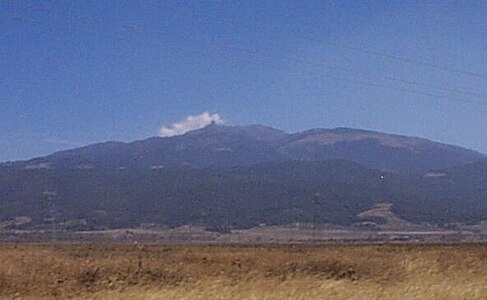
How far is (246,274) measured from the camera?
41.1 meters

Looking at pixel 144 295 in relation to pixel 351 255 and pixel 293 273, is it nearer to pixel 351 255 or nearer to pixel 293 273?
pixel 293 273

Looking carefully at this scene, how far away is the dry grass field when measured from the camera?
29328 millimetres

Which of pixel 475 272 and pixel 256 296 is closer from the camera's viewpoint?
pixel 256 296

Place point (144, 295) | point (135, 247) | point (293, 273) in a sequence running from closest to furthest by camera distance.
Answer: point (144, 295)
point (293, 273)
point (135, 247)

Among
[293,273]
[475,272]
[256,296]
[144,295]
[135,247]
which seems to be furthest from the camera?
[135,247]

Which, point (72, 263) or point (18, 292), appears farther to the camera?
point (72, 263)

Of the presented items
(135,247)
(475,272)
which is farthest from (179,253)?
(475,272)

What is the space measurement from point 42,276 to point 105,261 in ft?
14.5

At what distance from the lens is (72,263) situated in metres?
45.9

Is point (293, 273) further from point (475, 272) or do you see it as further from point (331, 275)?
point (475, 272)

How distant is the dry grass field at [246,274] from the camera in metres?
29.3

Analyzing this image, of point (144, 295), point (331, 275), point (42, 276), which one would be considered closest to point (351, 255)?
point (331, 275)

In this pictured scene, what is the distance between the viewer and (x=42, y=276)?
42.7 m

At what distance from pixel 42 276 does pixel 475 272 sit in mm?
19961
